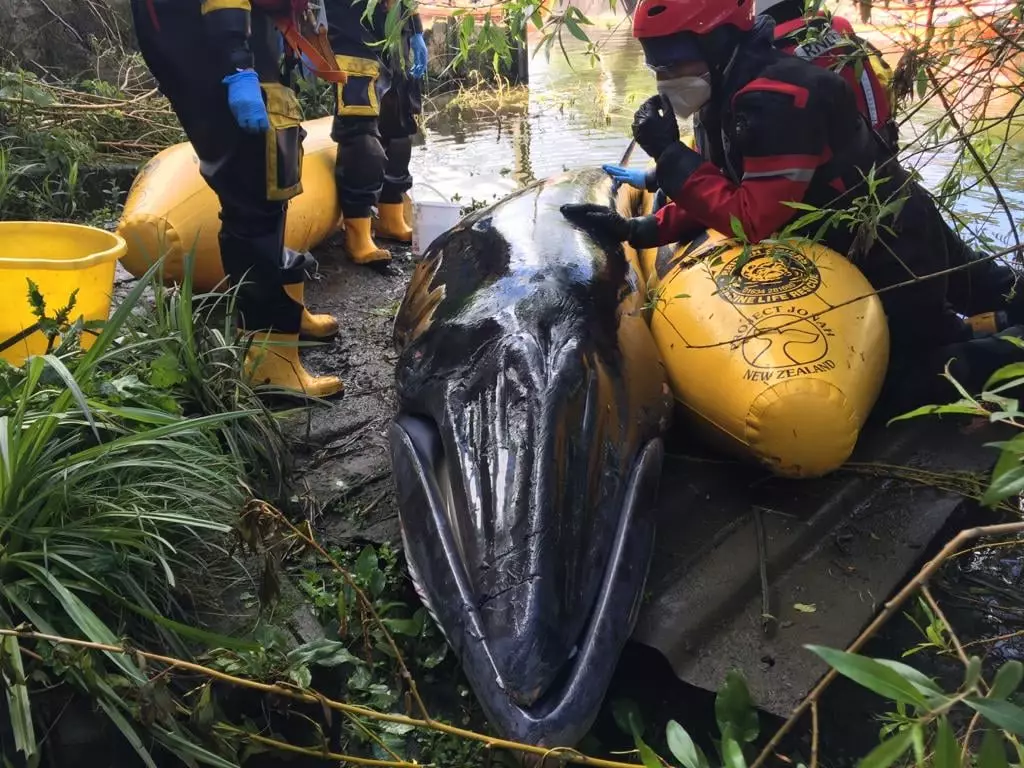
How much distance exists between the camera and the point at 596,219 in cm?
354

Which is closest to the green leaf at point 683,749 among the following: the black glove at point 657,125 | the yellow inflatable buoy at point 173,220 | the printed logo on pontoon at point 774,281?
the printed logo on pontoon at point 774,281

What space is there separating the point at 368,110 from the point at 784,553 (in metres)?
3.73

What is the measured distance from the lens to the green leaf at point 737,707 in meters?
1.90

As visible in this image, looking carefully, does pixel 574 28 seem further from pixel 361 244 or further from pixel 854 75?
pixel 361 244

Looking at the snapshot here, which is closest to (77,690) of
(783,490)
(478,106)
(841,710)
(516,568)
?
(516,568)

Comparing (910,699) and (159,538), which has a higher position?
(910,699)

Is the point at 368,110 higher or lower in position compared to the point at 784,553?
higher

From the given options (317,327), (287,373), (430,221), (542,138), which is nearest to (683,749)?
(287,373)

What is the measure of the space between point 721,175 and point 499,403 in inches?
60.1

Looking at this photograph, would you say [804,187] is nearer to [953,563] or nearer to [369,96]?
[953,563]

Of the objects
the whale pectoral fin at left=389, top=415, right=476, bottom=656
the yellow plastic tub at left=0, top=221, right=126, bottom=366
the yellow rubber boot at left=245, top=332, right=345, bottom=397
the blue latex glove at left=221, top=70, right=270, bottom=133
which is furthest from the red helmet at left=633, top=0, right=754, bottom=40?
the yellow plastic tub at left=0, top=221, right=126, bottom=366

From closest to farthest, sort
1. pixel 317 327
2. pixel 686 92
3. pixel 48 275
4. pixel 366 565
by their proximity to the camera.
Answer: pixel 366 565
pixel 48 275
pixel 686 92
pixel 317 327

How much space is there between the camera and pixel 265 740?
1.83m

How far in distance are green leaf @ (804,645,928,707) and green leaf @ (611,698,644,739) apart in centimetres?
135
